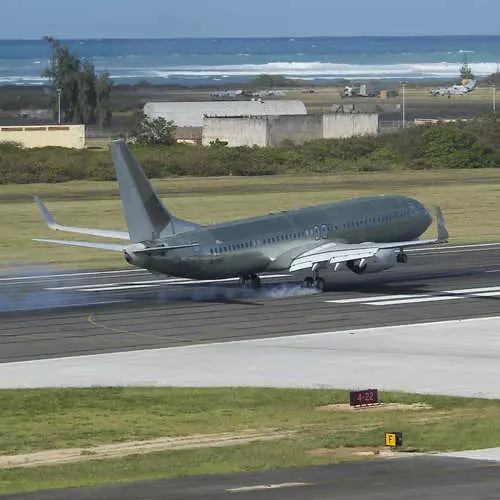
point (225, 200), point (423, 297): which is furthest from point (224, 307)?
point (225, 200)

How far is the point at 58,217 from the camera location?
11269 centimetres

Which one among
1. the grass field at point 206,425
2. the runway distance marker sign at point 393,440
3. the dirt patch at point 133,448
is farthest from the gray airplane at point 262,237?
the runway distance marker sign at point 393,440

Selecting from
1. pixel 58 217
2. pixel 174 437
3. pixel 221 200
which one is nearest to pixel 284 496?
pixel 174 437

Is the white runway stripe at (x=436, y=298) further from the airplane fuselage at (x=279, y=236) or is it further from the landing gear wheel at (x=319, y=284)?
the airplane fuselage at (x=279, y=236)

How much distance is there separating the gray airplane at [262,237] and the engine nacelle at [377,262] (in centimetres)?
5

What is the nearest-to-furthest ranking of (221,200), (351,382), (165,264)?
1. (351,382)
2. (165,264)
3. (221,200)

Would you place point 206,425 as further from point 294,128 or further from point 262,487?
point 294,128

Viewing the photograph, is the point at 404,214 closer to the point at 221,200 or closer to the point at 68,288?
the point at 68,288

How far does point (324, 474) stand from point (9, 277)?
5297 centimetres

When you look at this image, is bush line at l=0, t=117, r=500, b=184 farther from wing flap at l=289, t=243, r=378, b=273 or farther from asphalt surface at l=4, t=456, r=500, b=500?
asphalt surface at l=4, t=456, r=500, b=500

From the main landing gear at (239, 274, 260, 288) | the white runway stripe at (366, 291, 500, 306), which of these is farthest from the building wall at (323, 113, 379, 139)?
the white runway stripe at (366, 291, 500, 306)

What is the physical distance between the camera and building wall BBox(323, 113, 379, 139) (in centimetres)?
19825

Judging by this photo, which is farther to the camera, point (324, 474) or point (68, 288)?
point (68, 288)

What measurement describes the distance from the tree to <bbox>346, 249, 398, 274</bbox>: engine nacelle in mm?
107717
